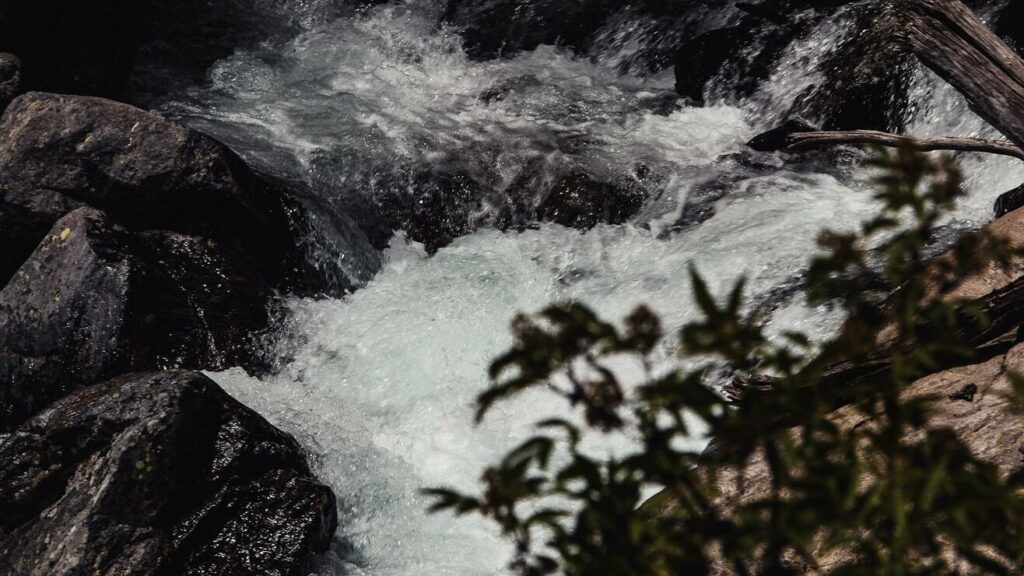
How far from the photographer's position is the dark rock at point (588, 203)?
25.8 ft

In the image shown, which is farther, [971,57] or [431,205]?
[431,205]

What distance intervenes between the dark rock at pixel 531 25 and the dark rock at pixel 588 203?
9.84 feet

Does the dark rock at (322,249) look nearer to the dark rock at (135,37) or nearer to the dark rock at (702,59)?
the dark rock at (135,37)

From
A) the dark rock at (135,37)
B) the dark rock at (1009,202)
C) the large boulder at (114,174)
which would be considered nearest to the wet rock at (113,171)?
the large boulder at (114,174)

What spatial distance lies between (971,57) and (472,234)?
174 inches

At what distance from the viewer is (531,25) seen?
1091 centimetres

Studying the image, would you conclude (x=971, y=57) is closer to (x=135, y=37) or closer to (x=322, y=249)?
(x=322, y=249)

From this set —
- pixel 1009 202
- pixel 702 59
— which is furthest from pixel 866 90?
pixel 1009 202

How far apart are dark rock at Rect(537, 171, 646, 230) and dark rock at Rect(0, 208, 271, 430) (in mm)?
2574

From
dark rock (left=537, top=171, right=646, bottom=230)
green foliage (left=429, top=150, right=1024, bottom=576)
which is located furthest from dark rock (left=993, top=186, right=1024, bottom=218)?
green foliage (left=429, top=150, right=1024, bottom=576)

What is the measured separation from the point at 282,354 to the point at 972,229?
15.1 ft

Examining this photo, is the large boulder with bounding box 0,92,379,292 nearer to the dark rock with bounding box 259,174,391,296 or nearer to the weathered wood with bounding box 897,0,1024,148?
the dark rock with bounding box 259,174,391,296

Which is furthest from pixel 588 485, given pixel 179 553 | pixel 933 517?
pixel 179 553

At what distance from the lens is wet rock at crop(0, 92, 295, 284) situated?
22.6 feet
